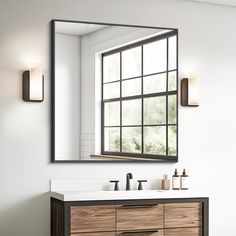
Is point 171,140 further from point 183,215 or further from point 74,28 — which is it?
point 74,28

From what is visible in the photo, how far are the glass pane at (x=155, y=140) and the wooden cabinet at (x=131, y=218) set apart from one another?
588 millimetres

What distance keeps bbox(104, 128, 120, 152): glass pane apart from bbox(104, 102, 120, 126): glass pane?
6 centimetres

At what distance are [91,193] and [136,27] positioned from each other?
1629 millimetres

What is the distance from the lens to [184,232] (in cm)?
483

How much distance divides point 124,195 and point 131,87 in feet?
3.51

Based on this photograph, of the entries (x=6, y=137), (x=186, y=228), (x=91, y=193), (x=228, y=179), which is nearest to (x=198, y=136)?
(x=228, y=179)

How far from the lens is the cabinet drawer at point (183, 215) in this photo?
477 centimetres

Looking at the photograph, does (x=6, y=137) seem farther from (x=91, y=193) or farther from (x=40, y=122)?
(x=91, y=193)

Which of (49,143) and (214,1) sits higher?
(214,1)

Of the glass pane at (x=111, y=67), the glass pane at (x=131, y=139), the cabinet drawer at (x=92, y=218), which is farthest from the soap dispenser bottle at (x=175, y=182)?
the glass pane at (x=111, y=67)

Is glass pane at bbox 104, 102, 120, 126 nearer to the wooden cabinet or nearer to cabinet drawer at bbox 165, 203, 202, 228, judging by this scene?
the wooden cabinet

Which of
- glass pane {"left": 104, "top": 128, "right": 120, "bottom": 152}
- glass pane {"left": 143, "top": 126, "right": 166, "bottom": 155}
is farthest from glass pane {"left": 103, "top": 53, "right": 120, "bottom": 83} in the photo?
glass pane {"left": 143, "top": 126, "right": 166, "bottom": 155}

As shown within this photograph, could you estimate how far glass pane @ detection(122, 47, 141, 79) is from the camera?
5.12 meters

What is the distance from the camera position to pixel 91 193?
184 inches
